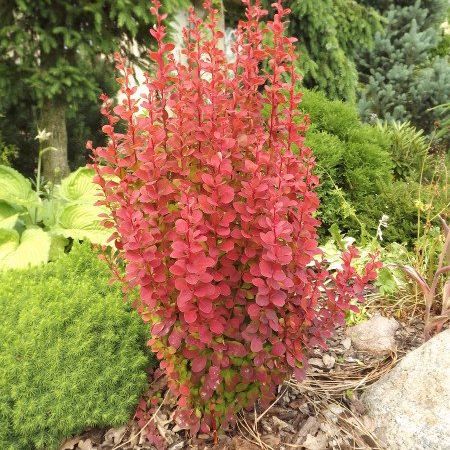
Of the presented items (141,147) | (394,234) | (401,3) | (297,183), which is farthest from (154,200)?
(401,3)

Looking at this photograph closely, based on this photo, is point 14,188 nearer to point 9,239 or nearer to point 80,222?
point 9,239

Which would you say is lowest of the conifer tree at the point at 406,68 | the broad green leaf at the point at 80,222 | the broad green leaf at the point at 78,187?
the broad green leaf at the point at 80,222

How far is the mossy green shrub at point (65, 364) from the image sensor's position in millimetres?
2045

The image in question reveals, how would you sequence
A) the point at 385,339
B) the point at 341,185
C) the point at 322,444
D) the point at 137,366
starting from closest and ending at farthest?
the point at 322,444 < the point at 137,366 < the point at 385,339 < the point at 341,185

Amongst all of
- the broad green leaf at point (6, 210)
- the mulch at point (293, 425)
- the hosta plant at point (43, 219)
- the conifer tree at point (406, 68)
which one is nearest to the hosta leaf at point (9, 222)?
the hosta plant at point (43, 219)

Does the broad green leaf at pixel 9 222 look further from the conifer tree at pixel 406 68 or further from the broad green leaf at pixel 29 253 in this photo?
the conifer tree at pixel 406 68

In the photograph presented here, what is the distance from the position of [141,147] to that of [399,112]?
19.9ft

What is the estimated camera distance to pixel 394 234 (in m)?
3.80

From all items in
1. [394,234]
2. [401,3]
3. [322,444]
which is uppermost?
[401,3]

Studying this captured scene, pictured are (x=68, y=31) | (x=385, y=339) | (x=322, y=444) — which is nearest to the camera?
(x=322, y=444)

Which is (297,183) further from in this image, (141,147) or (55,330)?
(55,330)

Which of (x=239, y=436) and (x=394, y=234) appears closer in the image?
(x=239, y=436)

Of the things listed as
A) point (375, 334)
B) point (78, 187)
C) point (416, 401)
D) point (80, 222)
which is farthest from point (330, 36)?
point (416, 401)

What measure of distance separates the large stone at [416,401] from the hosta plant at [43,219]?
1.87 metres
